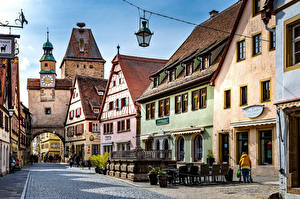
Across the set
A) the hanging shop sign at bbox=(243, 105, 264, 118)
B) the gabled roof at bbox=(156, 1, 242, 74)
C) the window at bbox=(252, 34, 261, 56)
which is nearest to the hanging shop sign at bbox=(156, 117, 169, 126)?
the gabled roof at bbox=(156, 1, 242, 74)

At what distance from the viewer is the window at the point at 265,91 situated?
74.0 feet

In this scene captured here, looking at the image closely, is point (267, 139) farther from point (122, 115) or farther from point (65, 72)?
point (65, 72)

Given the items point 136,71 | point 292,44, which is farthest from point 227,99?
point 136,71

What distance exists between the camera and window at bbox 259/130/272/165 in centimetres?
2233

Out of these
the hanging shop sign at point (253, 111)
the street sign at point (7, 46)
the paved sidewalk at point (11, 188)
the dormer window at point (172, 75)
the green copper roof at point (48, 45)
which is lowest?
the paved sidewalk at point (11, 188)

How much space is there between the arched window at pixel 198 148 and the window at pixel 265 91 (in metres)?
7.28

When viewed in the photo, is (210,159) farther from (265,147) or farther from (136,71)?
(136,71)

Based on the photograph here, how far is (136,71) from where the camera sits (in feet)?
147

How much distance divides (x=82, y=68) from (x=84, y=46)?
4688mm

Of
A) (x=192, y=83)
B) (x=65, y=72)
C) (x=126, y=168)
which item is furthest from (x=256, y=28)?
(x=65, y=72)

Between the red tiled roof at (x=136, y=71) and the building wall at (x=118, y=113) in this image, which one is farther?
the red tiled roof at (x=136, y=71)

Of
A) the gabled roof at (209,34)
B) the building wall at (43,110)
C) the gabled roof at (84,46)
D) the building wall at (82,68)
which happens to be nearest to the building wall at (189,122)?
the gabled roof at (209,34)

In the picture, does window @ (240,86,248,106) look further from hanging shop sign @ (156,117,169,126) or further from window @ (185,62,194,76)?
hanging shop sign @ (156,117,169,126)

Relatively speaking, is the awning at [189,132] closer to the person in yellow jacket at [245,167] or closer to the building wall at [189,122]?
the building wall at [189,122]
